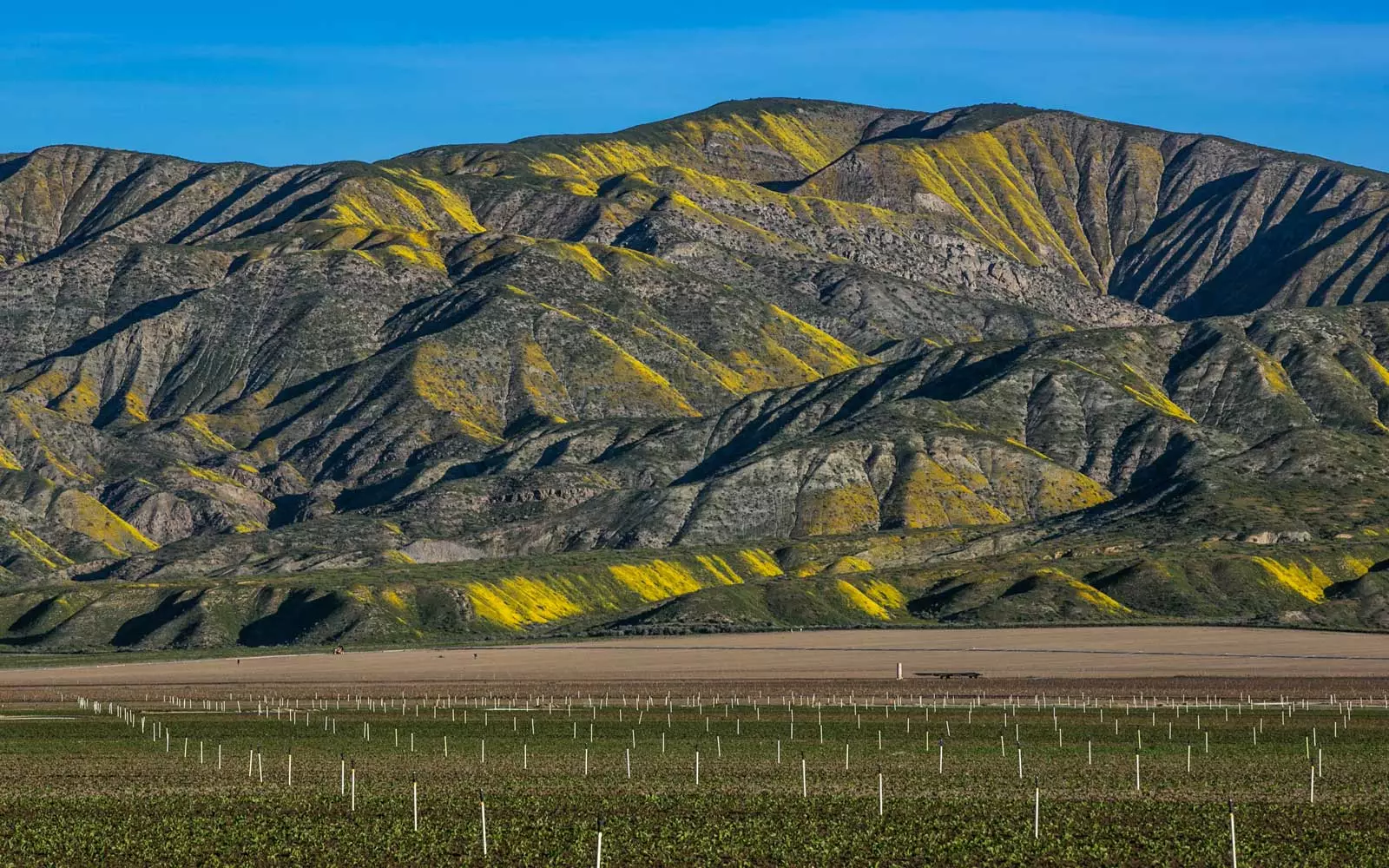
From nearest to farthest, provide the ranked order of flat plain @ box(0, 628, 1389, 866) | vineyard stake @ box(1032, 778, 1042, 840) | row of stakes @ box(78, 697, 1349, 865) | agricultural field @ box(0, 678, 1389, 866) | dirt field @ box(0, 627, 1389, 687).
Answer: agricultural field @ box(0, 678, 1389, 866), flat plain @ box(0, 628, 1389, 866), vineyard stake @ box(1032, 778, 1042, 840), row of stakes @ box(78, 697, 1349, 865), dirt field @ box(0, 627, 1389, 687)

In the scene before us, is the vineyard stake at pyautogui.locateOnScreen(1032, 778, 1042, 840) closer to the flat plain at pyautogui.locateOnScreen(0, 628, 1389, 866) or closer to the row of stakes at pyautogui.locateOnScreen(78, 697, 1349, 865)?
the row of stakes at pyautogui.locateOnScreen(78, 697, 1349, 865)

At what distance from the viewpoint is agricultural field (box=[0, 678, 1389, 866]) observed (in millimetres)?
52562

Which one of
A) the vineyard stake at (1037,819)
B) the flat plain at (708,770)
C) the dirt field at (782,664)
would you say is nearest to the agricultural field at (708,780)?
the flat plain at (708,770)

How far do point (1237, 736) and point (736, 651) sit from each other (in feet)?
346

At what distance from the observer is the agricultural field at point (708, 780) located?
52.6 metres

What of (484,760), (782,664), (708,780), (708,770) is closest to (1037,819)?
(708,780)

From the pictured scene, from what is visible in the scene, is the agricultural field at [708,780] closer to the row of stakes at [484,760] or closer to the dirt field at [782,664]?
the row of stakes at [484,760]

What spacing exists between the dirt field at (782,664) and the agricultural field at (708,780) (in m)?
28.8

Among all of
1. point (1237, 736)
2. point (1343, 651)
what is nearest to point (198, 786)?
point (1237, 736)

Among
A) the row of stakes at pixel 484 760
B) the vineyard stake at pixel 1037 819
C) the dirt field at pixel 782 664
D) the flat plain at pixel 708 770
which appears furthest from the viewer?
the dirt field at pixel 782 664

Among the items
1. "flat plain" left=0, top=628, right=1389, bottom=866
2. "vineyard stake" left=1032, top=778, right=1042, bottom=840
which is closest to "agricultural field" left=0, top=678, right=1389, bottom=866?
"flat plain" left=0, top=628, right=1389, bottom=866

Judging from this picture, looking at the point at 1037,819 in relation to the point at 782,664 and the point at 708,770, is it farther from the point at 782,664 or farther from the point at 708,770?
the point at 782,664

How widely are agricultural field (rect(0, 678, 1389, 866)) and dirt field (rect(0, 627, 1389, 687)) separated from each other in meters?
28.8

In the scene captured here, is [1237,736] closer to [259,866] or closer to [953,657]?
[259,866]
